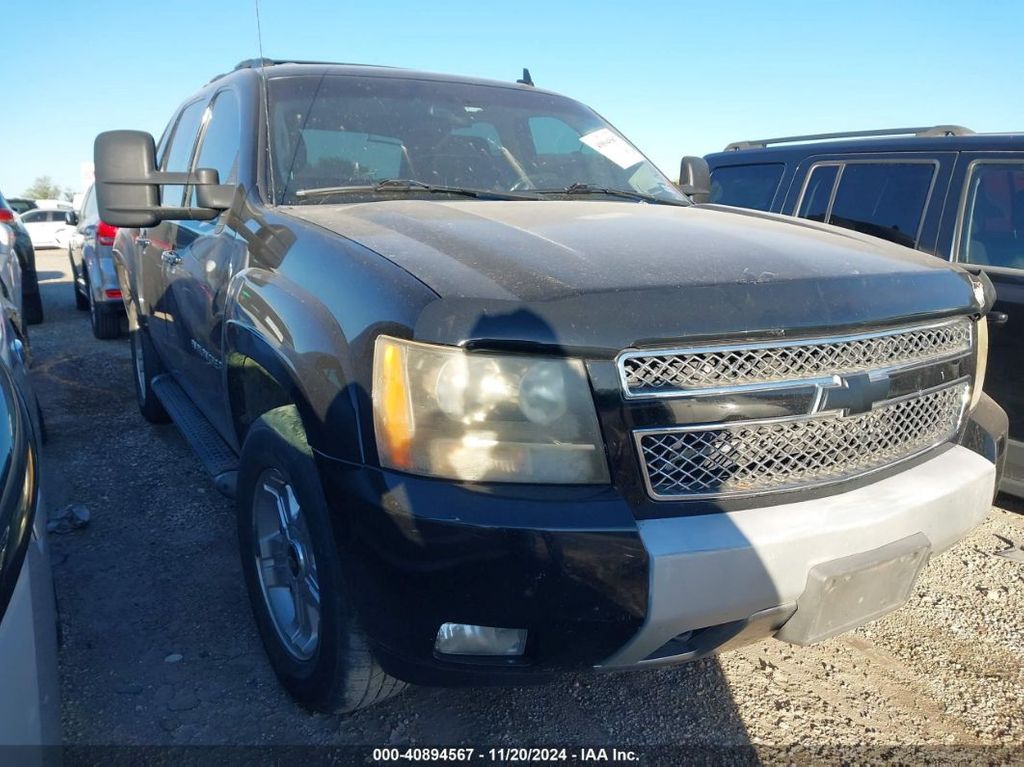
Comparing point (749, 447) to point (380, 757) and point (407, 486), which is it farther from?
point (380, 757)

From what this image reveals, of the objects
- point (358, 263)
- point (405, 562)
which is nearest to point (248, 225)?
point (358, 263)

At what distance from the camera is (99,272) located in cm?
704

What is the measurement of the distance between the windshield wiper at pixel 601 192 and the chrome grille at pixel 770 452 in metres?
1.45

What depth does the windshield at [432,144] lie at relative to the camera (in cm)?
279

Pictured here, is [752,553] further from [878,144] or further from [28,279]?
[28,279]

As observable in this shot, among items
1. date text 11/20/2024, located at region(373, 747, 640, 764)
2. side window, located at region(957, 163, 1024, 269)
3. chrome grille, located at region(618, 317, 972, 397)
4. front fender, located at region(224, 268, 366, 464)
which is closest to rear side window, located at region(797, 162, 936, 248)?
side window, located at region(957, 163, 1024, 269)

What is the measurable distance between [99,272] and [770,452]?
22.6 feet

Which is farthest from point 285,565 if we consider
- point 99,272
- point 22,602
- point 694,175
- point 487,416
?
point 99,272

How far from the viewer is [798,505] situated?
71.9 inches

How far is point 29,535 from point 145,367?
3.28m

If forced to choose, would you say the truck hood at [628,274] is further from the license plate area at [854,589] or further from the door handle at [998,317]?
the door handle at [998,317]

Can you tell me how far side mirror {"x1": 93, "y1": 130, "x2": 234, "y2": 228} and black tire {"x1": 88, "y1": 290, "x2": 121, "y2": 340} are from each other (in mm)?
5082

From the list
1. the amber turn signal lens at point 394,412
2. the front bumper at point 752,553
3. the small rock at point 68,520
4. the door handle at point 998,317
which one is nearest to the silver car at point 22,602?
the amber turn signal lens at point 394,412

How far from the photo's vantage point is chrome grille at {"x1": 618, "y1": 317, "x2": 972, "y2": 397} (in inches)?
66.6
